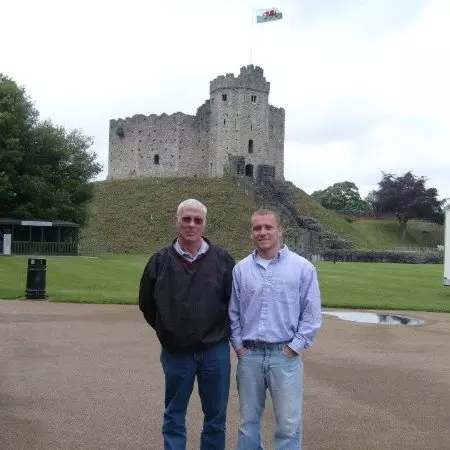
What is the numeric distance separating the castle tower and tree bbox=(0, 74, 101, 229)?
63.3 feet

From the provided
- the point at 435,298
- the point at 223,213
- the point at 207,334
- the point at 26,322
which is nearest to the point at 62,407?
the point at 207,334

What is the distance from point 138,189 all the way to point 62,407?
5332 centimetres

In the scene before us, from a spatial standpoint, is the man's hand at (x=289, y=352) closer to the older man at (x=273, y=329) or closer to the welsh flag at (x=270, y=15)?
the older man at (x=273, y=329)

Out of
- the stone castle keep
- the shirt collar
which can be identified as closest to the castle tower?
the stone castle keep

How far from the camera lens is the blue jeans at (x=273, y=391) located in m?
4.53

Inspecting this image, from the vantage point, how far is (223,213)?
167 feet

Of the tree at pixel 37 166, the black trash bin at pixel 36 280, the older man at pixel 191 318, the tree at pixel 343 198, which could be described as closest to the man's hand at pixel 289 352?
the older man at pixel 191 318

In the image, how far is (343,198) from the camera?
98.3 m

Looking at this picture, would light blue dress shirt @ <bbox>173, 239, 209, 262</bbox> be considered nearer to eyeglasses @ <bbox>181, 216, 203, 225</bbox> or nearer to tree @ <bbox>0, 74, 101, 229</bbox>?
eyeglasses @ <bbox>181, 216, 203, 225</bbox>

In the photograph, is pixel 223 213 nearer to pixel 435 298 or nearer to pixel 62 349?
pixel 435 298

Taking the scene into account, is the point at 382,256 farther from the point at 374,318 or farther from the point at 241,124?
the point at 374,318

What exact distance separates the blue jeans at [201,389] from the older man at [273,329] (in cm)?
21

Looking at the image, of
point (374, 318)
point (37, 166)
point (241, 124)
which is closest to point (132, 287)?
point (374, 318)

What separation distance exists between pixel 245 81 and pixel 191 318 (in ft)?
187
